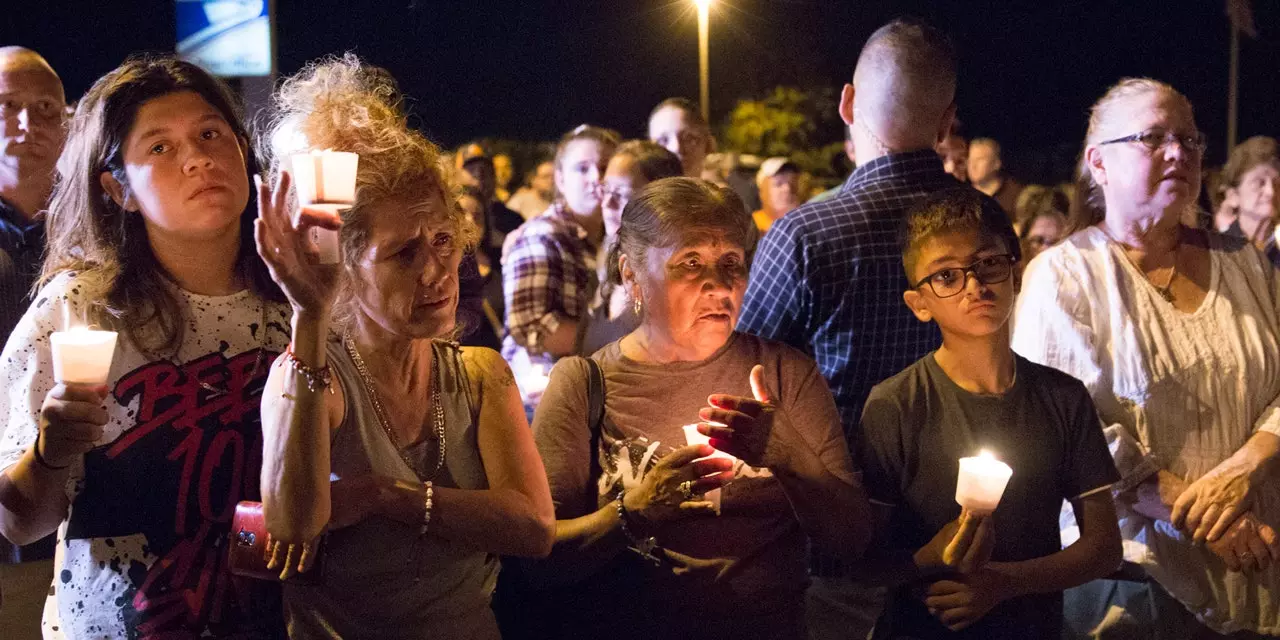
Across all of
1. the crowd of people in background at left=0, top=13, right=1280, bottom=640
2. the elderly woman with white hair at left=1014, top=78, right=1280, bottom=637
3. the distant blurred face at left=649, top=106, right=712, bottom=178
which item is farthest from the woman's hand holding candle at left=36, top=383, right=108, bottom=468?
the distant blurred face at left=649, top=106, right=712, bottom=178

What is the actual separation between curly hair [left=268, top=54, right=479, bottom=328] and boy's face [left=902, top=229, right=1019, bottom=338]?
1.40 metres

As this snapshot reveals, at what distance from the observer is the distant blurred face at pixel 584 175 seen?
5992 mm

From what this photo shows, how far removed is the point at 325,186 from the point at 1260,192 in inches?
264

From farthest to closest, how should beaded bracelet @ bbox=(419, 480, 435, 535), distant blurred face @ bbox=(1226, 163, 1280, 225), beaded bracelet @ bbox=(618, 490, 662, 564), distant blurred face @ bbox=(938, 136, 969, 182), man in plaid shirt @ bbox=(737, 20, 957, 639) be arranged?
distant blurred face @ bbox=(1226, 163, 1280, 225), distant blurred face @ bbox=(938, 136, 969, 182), man in plaid shirt @ bbox=(737, 20, 957, 639), beaded bracelet @ bbox=(618, 490, 662, 564), beaded bracelet @ bbox=(419, 480, 435, 535)

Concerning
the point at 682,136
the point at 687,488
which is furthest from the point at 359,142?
the point at 682,136

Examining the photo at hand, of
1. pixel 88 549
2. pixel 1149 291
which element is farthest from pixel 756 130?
pixel 88 549

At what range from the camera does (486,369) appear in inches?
111

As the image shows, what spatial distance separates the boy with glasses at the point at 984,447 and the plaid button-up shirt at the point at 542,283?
2298 mm

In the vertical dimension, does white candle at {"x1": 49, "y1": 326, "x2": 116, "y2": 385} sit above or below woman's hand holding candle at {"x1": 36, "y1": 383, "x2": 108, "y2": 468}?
above

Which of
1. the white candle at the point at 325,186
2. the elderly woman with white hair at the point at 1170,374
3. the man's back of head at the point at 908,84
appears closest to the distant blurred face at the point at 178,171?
the white candle at the point at 325,186

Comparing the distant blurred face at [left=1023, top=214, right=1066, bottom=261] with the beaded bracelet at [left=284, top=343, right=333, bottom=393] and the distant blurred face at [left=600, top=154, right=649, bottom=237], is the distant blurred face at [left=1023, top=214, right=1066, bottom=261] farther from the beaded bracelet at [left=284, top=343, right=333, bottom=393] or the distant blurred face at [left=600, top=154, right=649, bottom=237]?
the beaded bracelet at [left=284, top=343, right=333, bottom=393]

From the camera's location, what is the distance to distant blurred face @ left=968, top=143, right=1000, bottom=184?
9.72 meters

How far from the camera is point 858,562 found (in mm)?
3129

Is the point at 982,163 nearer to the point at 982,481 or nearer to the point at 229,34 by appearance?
the point at 229,34
